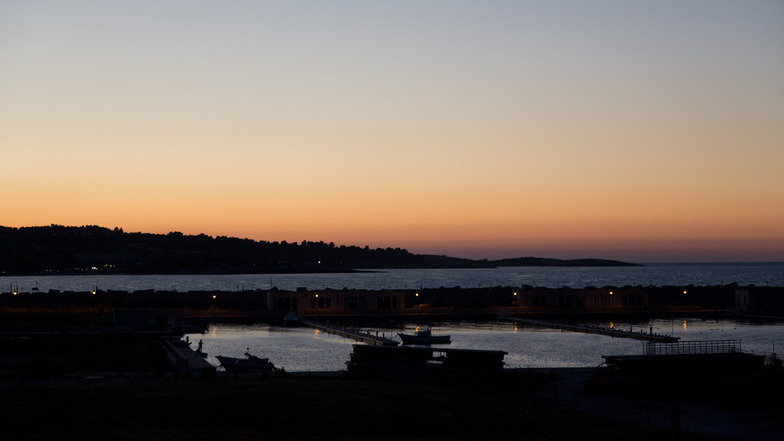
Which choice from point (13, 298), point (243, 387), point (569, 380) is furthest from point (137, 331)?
point (13, 298)

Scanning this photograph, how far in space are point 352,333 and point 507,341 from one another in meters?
14.5

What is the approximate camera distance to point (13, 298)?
11938cm

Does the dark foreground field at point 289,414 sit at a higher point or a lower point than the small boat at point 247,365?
higher

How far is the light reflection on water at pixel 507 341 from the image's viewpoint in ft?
201

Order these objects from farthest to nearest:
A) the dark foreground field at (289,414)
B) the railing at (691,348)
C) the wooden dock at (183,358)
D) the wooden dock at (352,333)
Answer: the wooden dock at (352,333) → the railing at (691,348) → the wooden dock at (183,358) → the dark foreground field at (289,414)

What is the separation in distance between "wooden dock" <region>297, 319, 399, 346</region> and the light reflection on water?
108cm

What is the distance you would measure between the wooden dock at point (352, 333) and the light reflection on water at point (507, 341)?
1083 mm

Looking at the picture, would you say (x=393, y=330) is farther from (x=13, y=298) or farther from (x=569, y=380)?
(x=13, y=298)

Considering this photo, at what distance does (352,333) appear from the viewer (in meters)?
79.4

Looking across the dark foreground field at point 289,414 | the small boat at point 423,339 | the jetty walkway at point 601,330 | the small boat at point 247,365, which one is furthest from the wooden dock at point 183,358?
the jetty walkway at point 601,330

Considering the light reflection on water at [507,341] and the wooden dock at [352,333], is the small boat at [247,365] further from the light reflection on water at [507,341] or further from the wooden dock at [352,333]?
the wooden dock at [352,333]

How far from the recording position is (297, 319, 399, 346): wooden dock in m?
71.6

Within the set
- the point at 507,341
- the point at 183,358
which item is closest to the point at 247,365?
the point at 183,358

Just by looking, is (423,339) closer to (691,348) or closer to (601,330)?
(601,330)
